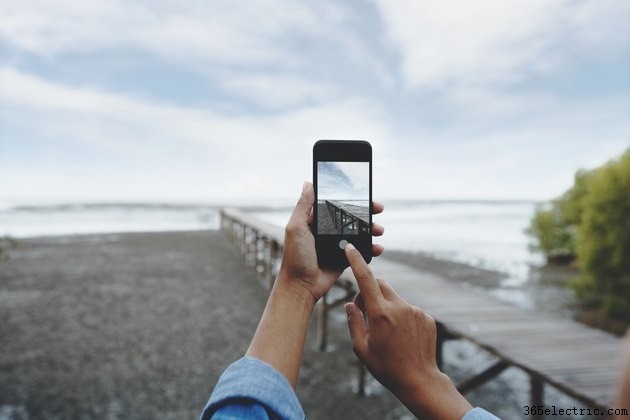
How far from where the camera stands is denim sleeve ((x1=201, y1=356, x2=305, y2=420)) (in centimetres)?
74

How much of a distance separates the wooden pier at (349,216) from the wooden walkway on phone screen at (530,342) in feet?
8.38

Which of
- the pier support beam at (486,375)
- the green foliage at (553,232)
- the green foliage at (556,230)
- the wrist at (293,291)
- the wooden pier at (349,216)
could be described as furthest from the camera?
the green foliage at (553,232)

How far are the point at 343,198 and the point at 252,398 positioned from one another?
0.72 meters

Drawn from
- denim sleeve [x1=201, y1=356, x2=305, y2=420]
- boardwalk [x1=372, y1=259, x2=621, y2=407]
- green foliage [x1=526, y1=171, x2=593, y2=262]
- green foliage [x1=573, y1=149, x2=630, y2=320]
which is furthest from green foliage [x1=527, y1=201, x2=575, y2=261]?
denim sleeve [x1=201, y1=356, x2=305, y2=420]

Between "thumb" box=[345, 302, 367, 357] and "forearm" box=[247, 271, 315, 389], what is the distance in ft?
0.32

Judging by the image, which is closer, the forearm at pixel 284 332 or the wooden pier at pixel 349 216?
the forearm at pixel 284 332

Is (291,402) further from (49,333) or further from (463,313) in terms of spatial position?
(49,333)

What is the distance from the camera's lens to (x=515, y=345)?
152 inches

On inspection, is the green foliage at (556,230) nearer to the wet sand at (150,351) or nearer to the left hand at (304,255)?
the wet sand at (150,351)

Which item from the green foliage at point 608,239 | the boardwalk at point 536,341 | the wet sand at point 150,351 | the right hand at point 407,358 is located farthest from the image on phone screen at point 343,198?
the green foliage at point 608,239

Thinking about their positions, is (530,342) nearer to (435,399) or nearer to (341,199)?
(341,199)

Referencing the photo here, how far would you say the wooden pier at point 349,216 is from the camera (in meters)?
1.27

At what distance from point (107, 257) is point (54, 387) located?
1298 cm

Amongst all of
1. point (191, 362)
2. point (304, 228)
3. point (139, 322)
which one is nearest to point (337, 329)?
point (191, 362)
